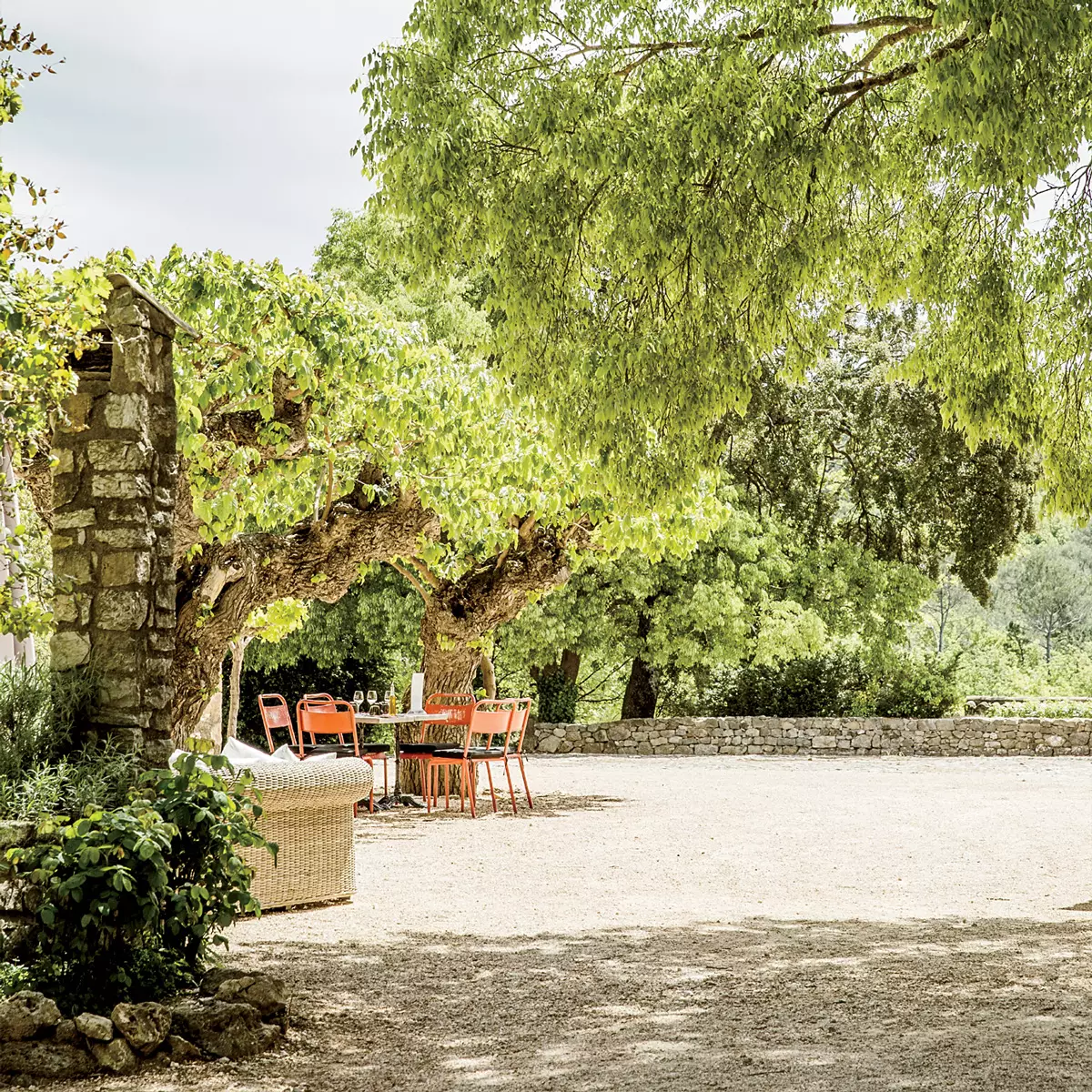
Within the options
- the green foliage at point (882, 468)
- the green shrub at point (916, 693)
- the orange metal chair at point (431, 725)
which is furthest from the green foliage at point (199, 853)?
the green shrub at point (916, 693)

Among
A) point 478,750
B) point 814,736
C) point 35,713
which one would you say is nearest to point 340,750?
point 478,750

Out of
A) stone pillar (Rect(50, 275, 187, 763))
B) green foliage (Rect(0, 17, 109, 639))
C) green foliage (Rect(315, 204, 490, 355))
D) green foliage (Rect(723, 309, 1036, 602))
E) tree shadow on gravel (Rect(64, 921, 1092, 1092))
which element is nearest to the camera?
tree shadow on gravel (Rect(64, 921, 1092, 1092))

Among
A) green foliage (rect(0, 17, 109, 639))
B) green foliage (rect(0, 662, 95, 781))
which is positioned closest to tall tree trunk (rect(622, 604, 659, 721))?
green foliage (rect(0, 662, 95, 781))

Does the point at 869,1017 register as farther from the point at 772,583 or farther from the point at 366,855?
the point at 772,583

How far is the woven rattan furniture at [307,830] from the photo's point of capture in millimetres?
5801

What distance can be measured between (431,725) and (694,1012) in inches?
315

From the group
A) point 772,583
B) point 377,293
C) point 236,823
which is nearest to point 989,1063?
point 236,823

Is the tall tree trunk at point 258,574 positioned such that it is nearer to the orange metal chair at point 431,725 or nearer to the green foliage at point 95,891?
the orange metal chair at point 431,725

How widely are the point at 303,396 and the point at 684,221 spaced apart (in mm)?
3323

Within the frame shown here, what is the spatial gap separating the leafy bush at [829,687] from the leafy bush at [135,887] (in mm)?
15718

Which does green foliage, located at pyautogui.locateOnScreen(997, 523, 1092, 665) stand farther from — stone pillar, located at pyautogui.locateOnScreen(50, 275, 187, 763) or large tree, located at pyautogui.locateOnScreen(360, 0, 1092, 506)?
stone pillar, located at pyautogui.locateOnScreen(50, 275, 187, 763)

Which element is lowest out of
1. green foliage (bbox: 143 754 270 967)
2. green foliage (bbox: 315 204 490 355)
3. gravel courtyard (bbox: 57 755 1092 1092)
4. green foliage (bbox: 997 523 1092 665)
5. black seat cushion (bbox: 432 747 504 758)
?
gravel courtyard (bbox: 57 755 1092 1092)

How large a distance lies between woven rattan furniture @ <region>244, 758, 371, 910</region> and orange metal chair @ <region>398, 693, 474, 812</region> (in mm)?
3968

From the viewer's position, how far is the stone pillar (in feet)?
15.0
